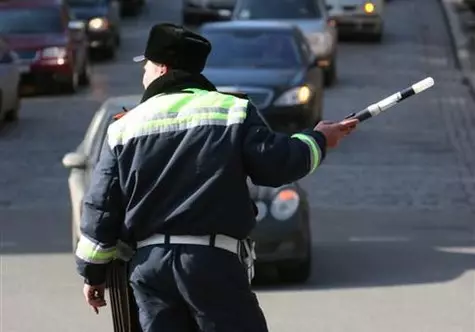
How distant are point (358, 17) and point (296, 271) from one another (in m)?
23.6

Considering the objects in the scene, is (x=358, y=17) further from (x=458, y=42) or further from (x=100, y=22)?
(x=100, y=22)

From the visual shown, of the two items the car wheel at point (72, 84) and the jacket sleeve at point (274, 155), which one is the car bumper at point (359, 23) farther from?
the jacket sleeve at point (274, 155)

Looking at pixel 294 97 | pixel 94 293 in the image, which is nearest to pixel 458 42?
pixel 294 97

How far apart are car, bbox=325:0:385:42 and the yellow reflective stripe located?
28137 mm

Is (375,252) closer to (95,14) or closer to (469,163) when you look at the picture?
(469,163)

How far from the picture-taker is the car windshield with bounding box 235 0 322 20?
88.1 feet

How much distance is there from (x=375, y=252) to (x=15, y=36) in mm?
14509

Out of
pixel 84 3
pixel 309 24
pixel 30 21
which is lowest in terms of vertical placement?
pixel 84 3

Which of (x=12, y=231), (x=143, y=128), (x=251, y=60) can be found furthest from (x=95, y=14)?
(x=143, y=128)

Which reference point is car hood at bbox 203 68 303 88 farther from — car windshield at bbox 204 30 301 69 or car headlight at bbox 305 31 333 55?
car headlight at bbox 305 31 333 55

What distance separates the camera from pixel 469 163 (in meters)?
17.5

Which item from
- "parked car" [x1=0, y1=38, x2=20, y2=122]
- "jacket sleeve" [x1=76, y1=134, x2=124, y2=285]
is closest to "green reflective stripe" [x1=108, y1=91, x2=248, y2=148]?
"jacket sleeve" [x1=76, y1=134, x2=124, y2=285]

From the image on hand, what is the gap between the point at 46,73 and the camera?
2455 cm

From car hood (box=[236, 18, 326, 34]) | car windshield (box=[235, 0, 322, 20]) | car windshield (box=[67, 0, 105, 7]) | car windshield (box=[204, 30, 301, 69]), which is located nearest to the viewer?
car windshield (box=[204, 30, 301, 69])
